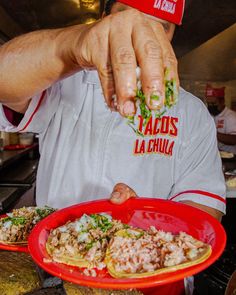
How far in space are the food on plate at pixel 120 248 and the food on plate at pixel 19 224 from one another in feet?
0.67

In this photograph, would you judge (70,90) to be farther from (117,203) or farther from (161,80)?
(161,80)

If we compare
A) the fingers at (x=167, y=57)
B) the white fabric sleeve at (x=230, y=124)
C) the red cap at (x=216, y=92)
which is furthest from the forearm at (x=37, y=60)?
the red cap at (x=216, y=92)

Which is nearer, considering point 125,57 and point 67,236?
point 125,57

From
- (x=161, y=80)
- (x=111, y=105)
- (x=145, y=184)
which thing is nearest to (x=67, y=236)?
(x=111, y=105)

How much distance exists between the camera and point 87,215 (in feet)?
4.08

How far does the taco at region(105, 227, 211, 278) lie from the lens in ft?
3.06

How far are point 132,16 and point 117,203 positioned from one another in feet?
2.55

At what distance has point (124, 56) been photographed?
735 millimetres

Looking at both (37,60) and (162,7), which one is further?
(162,7)

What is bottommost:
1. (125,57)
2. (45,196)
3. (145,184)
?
(45,196)

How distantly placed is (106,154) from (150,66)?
1.14 m

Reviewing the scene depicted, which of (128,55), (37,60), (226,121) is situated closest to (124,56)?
(128,55)

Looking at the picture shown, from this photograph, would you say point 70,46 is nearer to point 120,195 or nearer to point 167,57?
point 167,57

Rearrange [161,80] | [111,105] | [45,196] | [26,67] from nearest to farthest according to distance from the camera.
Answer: [161,80]
[111,105]
[26,67]
[45,196]
